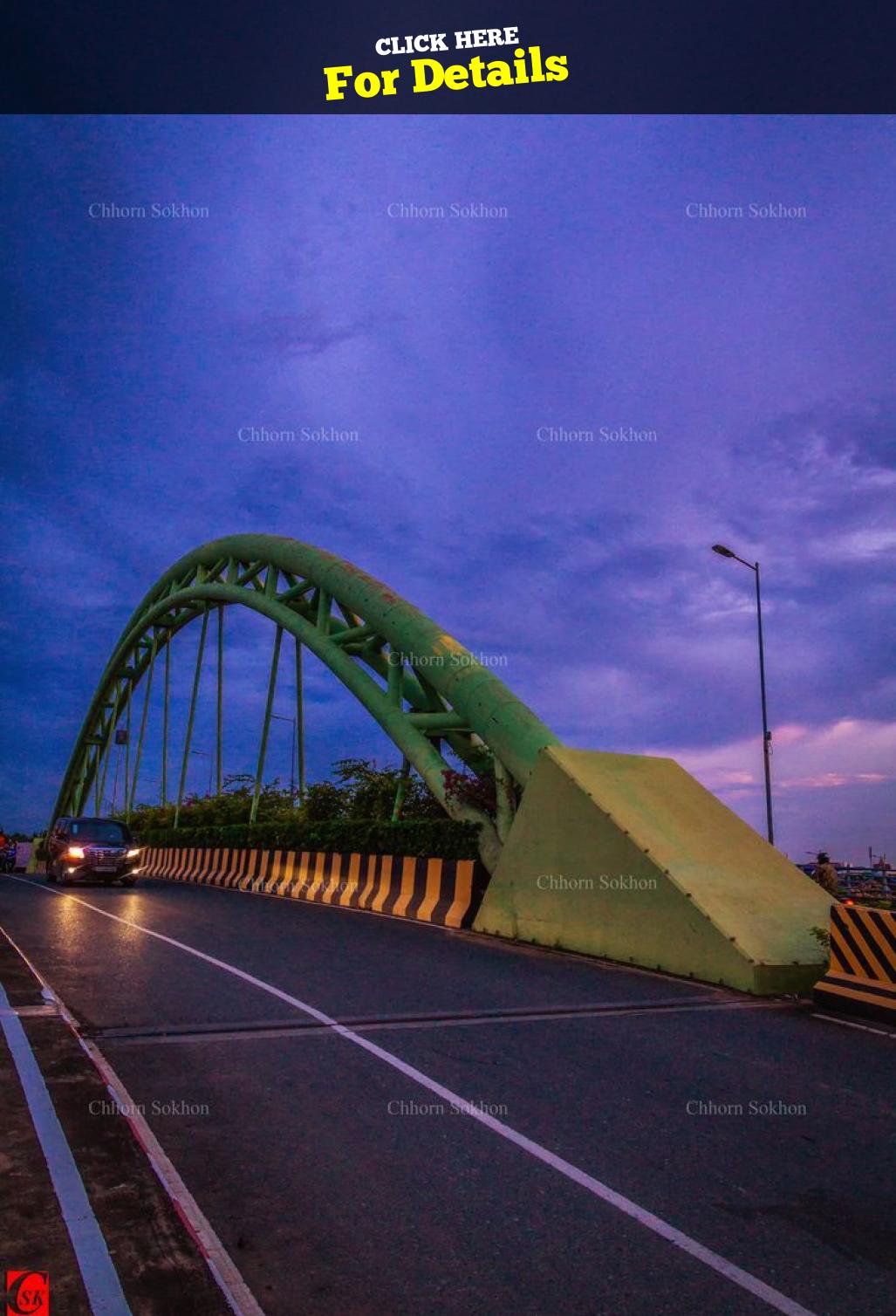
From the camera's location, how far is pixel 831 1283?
3.44m

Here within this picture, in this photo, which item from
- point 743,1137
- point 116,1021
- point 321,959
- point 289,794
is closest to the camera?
point 743,1137

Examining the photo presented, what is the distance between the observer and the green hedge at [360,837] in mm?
14953

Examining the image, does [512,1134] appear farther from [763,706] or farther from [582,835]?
[763,706]

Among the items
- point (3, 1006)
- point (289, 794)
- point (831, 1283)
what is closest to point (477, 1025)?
point (3, 1006)

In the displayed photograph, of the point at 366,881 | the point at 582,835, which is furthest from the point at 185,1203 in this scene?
the point at 366,881

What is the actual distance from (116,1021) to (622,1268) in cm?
488

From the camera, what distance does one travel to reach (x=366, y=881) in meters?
17.2

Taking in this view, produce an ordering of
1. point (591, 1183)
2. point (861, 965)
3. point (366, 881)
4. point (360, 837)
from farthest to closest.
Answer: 1. point (360, 837)
2. point (366, 881)
3. point (861, 965)
4. point (591, 1183)

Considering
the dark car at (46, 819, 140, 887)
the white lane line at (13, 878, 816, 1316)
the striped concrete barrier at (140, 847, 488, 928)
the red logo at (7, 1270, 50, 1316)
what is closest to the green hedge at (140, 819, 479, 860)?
the striped concrete barrier at (140, 847, 488, 928)

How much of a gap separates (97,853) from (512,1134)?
20.1m

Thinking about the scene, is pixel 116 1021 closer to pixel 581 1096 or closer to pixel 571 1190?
pixel 581 1096

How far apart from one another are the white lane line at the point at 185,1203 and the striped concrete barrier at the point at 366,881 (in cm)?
825

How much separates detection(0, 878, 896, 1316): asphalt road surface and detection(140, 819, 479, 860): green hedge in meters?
Answer: 5.19

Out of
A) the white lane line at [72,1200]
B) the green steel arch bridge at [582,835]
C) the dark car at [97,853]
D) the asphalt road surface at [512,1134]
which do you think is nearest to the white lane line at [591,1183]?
the asphalt road surface at [512,1134]
